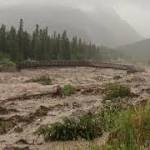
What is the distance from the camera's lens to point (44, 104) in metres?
30.2

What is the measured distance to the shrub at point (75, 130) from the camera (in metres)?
15.9

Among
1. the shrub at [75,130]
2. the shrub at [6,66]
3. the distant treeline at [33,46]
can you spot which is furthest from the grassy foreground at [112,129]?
the distant treeline at [33,46]

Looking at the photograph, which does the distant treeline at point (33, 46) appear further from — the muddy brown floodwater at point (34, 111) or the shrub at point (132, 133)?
the shrub at point (132, 133)

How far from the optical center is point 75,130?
52.5 feet

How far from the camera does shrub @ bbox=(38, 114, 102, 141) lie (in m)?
15.9

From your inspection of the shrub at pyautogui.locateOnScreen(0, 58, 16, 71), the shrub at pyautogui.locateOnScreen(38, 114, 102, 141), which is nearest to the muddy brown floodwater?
the shrub at pyautogui.locateOnScreen(38, 114, 102, 141)

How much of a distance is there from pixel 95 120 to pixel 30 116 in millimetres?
Result: 8215

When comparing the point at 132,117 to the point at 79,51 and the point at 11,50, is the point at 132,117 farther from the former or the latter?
the point at 79,51

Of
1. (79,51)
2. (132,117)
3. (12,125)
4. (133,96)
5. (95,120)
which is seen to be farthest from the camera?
(79,51)

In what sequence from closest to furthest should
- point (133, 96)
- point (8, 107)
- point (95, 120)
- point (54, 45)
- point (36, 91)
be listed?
1. point (95, 120)
2. point (8, 107)
3. point (133, 96)
4. point (36, 91)
5. point (54, 45)

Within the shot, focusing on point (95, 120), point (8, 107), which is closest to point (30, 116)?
point (8, 107)

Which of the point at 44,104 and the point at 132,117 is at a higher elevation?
the point at 132,117

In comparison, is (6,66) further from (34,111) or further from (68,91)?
(34,111)

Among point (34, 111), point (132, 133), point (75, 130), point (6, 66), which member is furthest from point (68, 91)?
point (6, 66)
